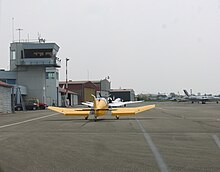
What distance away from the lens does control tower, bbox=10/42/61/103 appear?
229ft

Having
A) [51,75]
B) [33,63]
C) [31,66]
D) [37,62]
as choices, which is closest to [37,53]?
[37,62]

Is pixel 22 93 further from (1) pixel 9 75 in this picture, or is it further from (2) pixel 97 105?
(2) pixel 97 105

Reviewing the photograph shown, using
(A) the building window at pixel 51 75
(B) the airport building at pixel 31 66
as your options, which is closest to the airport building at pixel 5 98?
(B) the airport building at pixel 31 66

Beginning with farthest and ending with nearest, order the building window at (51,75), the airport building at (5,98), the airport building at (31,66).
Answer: the building window at (51,75), the airport building at (31,66), the airport building at (5,98)

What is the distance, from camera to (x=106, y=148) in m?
12.3

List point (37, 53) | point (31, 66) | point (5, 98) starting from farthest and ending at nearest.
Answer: point (31, 66) < point (37, 53) < point (5, 98)

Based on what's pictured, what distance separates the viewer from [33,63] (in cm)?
6931

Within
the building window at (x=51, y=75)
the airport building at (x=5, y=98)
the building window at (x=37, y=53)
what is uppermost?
the building window at (x=37, y=53)

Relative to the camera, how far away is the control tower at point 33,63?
6969 cm

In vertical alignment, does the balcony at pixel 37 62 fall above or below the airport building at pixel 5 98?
above

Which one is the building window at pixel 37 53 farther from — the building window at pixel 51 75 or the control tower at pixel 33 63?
the building window at pixel 51 75

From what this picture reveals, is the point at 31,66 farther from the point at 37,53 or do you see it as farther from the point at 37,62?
the point at 37,53

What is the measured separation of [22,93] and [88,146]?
195 ft

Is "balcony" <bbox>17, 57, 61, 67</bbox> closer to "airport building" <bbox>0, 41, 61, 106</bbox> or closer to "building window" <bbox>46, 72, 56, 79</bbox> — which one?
"airport building" <bbox>0, 41, 61, 106</bbox>
